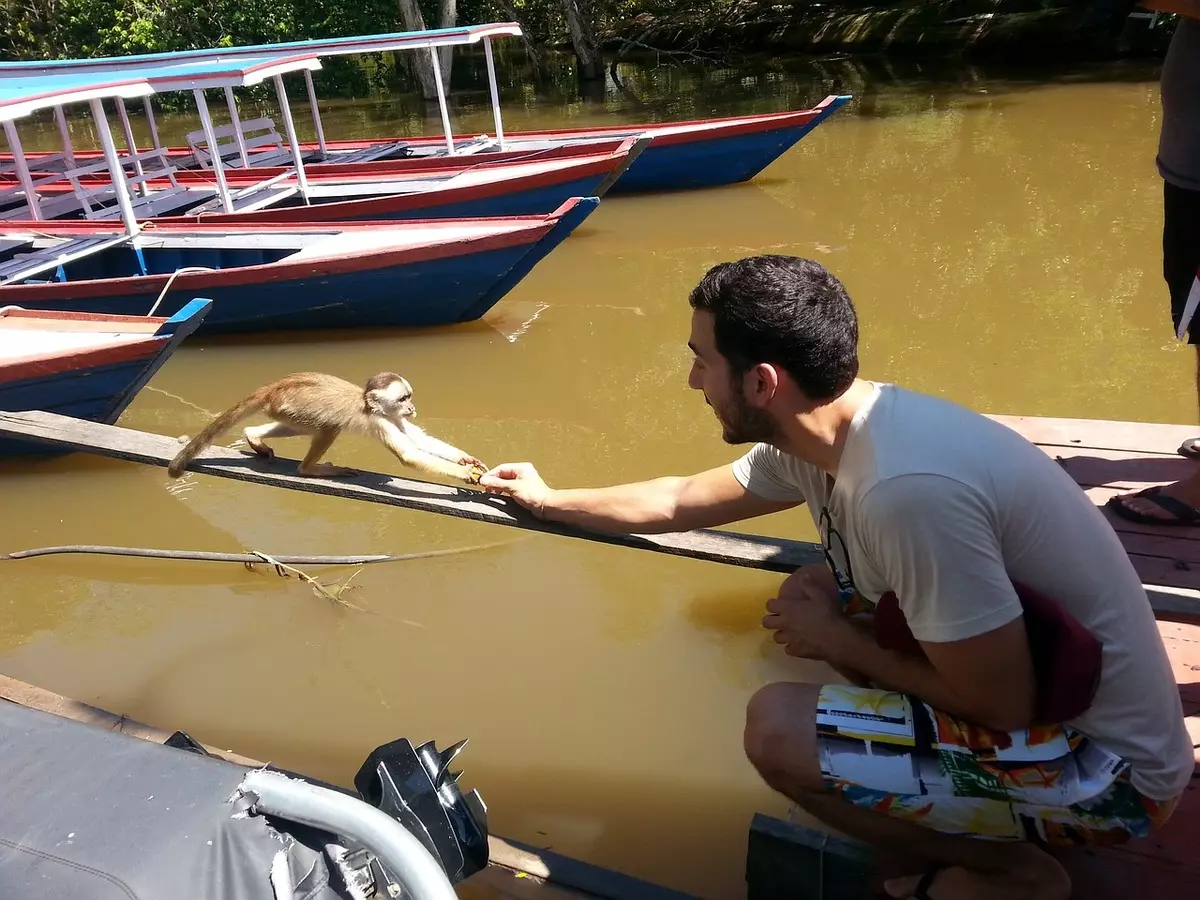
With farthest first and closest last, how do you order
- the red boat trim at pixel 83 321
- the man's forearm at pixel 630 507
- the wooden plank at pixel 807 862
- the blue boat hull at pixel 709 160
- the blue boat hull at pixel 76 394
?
1. the blue boat hull at pixel 709 160
2. the red boat trim at pixel 83 321
3. the blue boat hull at pixel 76 394
4. the man's forearm at pixel 630 507
5. the wooden plank at pixel 807 862

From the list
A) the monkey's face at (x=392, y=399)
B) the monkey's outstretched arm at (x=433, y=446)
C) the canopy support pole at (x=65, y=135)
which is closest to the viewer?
the monkey's outstretched arm at (x=433, y=446)

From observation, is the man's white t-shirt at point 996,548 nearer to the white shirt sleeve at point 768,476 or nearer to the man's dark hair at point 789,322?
the man's dark hair at point 789,322

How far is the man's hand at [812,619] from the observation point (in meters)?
2.13

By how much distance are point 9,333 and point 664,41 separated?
2276 centimetres

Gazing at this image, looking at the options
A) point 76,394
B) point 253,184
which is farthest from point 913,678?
point 253,184

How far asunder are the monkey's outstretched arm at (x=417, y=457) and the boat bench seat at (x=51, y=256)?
4.82 meters

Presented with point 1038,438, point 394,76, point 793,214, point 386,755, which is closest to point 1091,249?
point 793,214

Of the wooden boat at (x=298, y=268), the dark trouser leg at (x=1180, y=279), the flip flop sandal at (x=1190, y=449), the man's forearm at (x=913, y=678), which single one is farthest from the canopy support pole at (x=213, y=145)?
the man's forearm at (x=913, y=678)

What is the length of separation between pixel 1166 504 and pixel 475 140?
10.4 meters

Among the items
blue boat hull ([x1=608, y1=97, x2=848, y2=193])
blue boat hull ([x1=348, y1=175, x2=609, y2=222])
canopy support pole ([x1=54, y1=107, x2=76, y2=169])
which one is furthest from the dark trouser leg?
canopy support pole ([x1=54, y1=107, x2=76, y2=169])

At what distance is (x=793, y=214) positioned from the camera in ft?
32.5

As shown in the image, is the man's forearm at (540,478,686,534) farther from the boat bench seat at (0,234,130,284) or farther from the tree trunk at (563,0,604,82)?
the tree trunk at (563,0,604,82)

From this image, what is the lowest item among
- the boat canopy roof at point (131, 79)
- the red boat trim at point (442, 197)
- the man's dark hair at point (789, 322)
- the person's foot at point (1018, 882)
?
the person's foot at point (1018, 882)

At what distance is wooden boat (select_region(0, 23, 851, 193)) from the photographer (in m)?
9.65
